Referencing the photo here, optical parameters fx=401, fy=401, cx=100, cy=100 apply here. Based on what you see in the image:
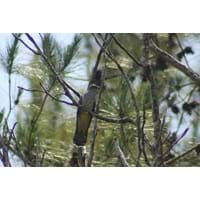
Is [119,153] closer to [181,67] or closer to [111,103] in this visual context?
[111,103]

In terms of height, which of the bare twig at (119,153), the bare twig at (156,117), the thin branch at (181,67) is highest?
the thin branch at (181,67)

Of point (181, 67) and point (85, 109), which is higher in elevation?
point (181, 67)

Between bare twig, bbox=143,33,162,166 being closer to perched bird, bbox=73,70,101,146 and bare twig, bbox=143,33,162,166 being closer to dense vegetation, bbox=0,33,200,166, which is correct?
dense vegetation, bbox=0,33,200,166

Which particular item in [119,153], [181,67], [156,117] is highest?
[181,67]

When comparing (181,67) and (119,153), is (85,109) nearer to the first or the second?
(119,153)

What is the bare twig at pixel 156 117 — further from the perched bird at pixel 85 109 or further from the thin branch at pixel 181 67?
the perched bird at pixel 85 109

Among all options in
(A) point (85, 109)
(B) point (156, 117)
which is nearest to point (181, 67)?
(B) point (156, 117)

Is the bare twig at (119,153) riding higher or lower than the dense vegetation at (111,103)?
lower

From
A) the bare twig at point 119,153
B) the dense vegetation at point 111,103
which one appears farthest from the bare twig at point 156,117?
the bare twig at point 119,153

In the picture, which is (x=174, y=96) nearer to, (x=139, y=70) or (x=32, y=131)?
(x=139, y=70)

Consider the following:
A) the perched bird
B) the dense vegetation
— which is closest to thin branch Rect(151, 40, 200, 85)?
the dense vegetation

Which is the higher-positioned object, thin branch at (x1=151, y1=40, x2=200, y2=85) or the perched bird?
thin branch at (x1=151, y1=40, x2=200, y2=85)
